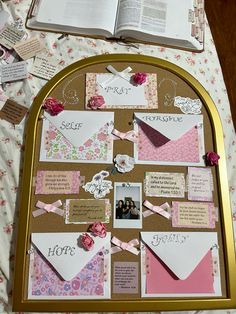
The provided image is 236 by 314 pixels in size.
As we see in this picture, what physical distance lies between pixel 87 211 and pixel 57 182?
0.10 metres

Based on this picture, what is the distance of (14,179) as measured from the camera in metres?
0.95

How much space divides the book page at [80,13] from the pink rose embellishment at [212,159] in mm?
471

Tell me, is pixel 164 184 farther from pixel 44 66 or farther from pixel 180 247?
pixel 44 66

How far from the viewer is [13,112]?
40.5 inches

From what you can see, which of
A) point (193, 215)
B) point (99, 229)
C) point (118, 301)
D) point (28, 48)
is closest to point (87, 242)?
point (99, 229)

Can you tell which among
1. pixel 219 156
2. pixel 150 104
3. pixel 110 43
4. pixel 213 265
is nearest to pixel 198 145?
pixel 219 156

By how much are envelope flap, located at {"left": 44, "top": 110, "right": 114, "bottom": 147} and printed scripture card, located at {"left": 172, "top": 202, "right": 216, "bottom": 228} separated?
272mm

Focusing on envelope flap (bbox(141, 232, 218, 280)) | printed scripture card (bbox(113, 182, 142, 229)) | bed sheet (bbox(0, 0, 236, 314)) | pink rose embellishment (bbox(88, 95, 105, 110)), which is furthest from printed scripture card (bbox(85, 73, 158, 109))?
envelope flap (bbox(141, 232, 218, 280))

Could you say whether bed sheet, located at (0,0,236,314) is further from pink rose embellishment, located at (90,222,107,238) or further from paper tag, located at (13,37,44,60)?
pink rose embellishment, located at (90,222,107,238)

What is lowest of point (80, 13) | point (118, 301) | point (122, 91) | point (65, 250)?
point (118, 301)

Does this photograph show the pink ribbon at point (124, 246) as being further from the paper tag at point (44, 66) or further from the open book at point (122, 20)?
the open book at point (122, 20)

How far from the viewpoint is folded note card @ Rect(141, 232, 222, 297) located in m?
0.84

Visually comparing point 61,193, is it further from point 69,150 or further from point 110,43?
point 110,43

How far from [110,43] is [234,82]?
458 millimetres
